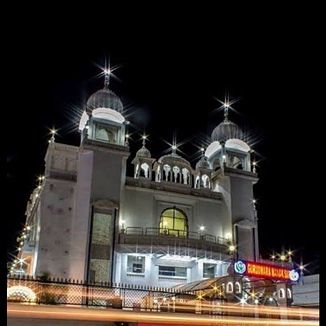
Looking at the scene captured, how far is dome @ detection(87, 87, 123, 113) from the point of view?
146ft

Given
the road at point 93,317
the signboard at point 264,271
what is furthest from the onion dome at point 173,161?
the road at point 93,317

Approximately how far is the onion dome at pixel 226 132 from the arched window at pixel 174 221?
36.6 ft

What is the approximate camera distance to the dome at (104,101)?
44531 millimetres

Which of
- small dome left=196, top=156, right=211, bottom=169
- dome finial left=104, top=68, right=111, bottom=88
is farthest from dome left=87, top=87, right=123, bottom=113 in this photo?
small dome left=196, top=156, right=211, bottom=169

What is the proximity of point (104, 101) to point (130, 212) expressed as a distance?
12597mm

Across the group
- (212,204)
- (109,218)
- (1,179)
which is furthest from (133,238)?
(1,179)

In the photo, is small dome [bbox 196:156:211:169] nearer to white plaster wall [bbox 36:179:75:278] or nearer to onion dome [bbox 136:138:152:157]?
onion dome [bbox 136:138:152:157]

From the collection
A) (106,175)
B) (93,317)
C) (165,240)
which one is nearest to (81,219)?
(106,175)

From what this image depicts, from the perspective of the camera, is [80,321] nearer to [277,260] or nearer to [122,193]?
[122,193]

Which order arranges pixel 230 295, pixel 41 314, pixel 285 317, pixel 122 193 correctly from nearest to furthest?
pixel 41 314 → pixel 285 317 → pixel 230 295 → pixel 122 193

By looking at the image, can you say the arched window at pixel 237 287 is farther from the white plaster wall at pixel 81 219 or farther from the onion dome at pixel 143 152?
the onion dome at pixel 143 152

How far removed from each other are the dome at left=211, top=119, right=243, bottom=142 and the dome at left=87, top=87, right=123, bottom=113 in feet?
41.4

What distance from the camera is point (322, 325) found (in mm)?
2723

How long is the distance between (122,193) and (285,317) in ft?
72.8
